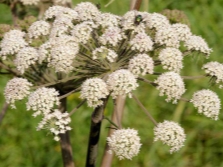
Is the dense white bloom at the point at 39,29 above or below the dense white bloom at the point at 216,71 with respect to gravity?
below

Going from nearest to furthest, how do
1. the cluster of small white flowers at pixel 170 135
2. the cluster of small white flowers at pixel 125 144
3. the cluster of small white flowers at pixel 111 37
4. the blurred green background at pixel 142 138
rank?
the cluster of small white flowers at pixel 125 144 < the cluster of small white flowers at pixel 170 135 < the cluster of small white flowers at pixel 111 37 < the blurred green background at pixel 142 138

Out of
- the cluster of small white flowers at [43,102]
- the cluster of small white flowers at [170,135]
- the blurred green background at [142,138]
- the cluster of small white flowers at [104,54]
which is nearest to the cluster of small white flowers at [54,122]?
the cluster of small white flowers at [43,102]

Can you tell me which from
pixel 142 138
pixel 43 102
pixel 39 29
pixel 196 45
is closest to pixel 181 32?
pixel 196 45

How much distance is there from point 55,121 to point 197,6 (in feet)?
16.8

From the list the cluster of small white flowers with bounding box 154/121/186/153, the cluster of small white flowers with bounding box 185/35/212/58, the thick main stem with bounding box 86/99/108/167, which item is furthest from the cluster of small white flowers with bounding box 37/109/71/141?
the cluster of small white flowers with bounding box 185/35/212/58

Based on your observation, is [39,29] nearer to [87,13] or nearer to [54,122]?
[87,13]

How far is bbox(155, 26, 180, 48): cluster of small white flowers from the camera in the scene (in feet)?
8.29

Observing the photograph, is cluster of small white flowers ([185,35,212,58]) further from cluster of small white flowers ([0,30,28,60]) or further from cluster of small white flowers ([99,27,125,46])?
cluster of small white flowers ([0,30,28,60])

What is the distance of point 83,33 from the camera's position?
2.51 m

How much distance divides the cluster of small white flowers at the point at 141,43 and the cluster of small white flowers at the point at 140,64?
0.05 metres

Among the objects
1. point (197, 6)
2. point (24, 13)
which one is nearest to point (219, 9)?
point (197, 6)

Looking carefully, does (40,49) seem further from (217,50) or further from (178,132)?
(217,50)

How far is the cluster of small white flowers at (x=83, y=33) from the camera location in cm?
252

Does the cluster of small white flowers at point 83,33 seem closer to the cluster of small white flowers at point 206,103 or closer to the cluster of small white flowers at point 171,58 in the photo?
the cluster of small white flowers at point 171,58
